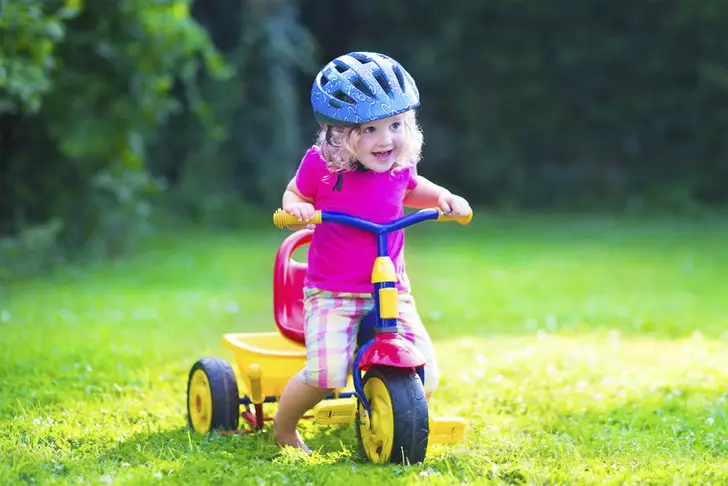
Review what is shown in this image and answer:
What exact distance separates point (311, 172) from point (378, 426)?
1026mm

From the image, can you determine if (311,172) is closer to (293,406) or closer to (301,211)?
(301,211)

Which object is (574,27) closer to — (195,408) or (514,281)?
(514,281)

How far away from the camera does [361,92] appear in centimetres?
407

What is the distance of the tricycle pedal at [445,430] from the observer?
13.5 feet

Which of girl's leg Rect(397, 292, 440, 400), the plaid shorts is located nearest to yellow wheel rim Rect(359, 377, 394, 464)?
the plaid shorts

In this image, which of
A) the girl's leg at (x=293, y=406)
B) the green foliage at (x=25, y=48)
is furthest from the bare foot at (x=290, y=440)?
the green foliage at (x=25, y=48)

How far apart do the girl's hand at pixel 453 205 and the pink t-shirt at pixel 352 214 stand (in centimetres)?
16

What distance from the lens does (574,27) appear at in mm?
21031

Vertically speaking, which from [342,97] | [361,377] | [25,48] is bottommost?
[361,377]

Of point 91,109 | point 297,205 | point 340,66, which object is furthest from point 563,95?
point 297,205

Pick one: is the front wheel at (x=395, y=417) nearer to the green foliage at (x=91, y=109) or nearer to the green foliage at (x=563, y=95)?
the green foliage at (x=91, y=109)

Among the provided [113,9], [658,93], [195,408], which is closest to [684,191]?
[658,93]

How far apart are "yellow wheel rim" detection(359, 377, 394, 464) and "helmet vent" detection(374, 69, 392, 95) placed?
3.57 feet

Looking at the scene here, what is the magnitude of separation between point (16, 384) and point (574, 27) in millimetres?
17375
